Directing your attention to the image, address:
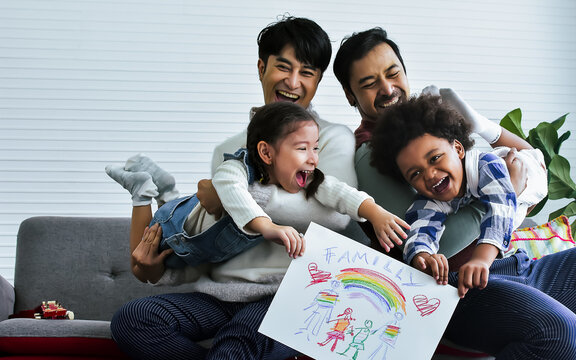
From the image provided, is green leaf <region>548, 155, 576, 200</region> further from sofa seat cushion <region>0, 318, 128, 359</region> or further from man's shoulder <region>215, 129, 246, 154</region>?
sofa seat cushion <region>0, 318, 128, 359</region>

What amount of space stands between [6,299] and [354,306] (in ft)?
4.42

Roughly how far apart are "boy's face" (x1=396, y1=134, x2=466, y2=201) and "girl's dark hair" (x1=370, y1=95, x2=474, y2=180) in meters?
0.02

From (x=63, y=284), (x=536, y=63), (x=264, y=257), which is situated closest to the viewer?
(x=264, y=257)

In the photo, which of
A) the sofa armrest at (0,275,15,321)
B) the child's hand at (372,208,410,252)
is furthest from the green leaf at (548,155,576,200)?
the sofa armrest at (0,275,15,321)

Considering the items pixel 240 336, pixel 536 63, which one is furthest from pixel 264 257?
pixel 536 63

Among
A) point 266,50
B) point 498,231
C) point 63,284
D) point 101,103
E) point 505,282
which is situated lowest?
point 63,284

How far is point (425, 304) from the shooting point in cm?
137

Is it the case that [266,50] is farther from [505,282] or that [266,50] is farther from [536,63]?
[536,63]

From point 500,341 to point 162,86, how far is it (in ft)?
8.09

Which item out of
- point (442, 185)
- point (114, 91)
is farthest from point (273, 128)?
point (114, 91)

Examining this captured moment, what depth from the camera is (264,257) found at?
161cm

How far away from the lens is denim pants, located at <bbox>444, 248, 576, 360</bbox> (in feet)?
4.35

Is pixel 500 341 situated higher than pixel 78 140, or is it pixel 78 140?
pixel 500 341

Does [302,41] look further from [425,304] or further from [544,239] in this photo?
[544,239]
